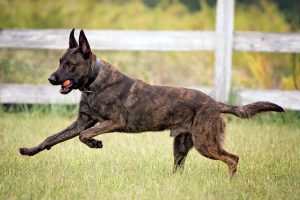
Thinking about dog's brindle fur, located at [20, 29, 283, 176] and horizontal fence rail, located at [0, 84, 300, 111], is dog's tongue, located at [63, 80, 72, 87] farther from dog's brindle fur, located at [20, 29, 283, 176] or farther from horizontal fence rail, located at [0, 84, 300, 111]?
horizontal fence rail, located at [0, 84, 300, 111]

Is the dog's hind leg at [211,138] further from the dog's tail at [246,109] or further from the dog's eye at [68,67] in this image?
the dog's eye at [68,67]

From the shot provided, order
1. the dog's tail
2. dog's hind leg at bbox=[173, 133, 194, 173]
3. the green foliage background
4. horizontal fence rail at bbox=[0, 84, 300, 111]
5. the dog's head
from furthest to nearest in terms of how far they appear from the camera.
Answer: the green foliage background < horizontal fence rail at bbox=[0, 84, 300, 111] < dog's hind leg at bbox=[173, 133, 194, 173] < the dog's tail < the dog's head

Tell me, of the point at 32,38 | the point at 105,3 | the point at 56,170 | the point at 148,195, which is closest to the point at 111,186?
the point at 148,195

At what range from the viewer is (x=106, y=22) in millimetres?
14992

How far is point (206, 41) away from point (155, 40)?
73 centimetres

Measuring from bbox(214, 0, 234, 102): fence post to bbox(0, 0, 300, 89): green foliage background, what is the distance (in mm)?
943

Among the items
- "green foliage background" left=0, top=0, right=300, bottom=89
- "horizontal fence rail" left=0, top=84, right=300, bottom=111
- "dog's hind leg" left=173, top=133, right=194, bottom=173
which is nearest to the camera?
"dog's hind leg" left=173, top=133, right=194, bottom=173

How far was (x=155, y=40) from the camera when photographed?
10648 millimetres

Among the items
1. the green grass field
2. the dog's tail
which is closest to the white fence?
the green grass field

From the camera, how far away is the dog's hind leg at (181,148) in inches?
276

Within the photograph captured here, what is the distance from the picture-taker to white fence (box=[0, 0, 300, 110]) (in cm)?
1052

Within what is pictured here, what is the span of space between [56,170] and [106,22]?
843 centimetres

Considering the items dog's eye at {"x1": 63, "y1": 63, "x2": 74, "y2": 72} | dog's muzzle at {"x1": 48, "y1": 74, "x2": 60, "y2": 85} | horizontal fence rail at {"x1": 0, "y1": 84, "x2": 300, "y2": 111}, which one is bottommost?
horizontal fence rail at {"x1": 0, "y1": 84, "x2": 300, "y2": 111}

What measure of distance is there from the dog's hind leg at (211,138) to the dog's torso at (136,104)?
10 cm
